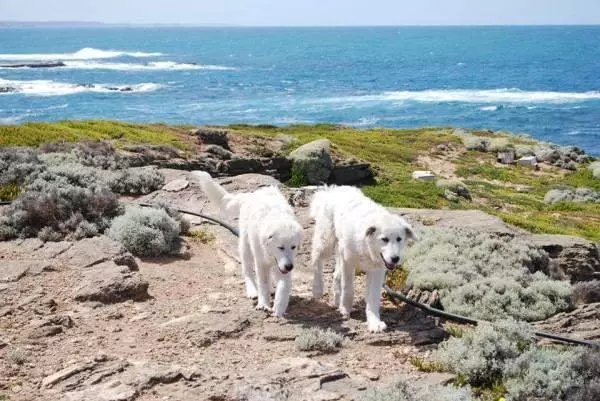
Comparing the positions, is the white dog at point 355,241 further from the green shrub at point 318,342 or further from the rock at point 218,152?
the rock at point 218,152

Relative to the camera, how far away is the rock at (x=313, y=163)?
26.9 m

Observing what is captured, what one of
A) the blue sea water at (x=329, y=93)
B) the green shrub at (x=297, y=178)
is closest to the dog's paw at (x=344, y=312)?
the green shrub at (x=297, y=178)

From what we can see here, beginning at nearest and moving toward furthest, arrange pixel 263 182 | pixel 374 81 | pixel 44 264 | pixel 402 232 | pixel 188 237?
pixel 402 232, pixel 44 264, pixel 188 237, pixel 263 182, pixel 374 81

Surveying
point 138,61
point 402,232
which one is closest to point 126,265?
point 402,232

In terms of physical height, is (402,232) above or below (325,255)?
above

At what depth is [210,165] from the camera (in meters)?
22.3

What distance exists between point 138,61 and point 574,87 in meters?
104

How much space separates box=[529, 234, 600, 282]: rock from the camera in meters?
12.4

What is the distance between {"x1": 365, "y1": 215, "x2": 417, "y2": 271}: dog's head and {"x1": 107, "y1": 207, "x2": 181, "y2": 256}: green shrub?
16.1 feet

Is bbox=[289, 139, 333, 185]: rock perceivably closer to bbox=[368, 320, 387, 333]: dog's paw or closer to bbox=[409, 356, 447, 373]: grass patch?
bbox=[368, 320, 387, 333]: dog's paw

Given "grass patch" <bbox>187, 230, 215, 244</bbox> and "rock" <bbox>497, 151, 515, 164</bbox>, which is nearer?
"grass patch" <bbox>187, 230, 215, 244</bbox>

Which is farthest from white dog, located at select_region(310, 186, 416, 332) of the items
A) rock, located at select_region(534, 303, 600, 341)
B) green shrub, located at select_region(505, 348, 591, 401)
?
rock, located at select_region(534, 303, 600, 341)

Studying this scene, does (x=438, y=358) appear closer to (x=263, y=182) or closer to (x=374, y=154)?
(x=263, y=182)

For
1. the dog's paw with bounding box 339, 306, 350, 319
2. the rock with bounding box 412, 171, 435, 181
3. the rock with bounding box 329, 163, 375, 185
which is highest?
the dog's paw with bounding box 339, 306, 350, 319
